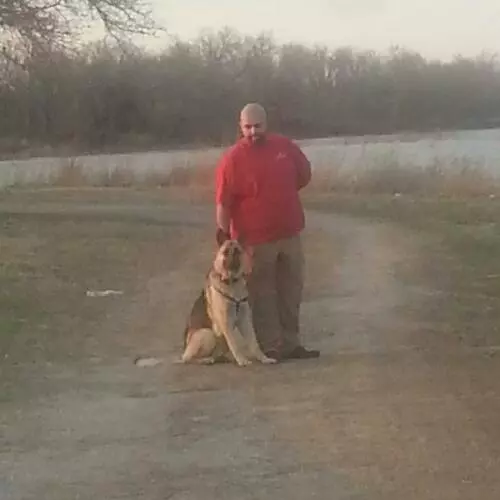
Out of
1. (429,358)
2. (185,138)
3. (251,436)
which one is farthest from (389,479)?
(185,138)

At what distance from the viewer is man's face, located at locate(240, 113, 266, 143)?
8.93 meters

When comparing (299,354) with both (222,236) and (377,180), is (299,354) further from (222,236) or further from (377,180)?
(377,180)

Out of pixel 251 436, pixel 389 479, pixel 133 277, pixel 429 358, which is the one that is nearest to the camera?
pixel 389 479

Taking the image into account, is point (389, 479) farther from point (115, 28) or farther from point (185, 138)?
point (185, 138)

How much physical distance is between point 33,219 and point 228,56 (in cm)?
4525

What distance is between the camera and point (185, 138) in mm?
61062

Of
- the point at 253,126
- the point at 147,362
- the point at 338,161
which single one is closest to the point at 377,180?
the point at 338,161

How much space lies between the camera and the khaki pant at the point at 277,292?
369 inches

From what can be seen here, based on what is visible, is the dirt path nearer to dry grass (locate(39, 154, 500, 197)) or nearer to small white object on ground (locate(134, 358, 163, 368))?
small white object on ground (locate(134, 358, 163, 368))

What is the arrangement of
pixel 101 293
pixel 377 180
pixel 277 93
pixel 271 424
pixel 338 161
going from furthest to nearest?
pixel 277 93
pixel 338 161
pixel 377 180
pixel 101 293
pixel 271 424

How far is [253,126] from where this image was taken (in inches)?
352

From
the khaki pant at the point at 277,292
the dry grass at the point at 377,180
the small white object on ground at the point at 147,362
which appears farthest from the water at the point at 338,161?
the small white object on ground at the point at 147,362

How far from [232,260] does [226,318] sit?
451 millimetres

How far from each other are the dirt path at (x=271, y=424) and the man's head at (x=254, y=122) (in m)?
1.71
